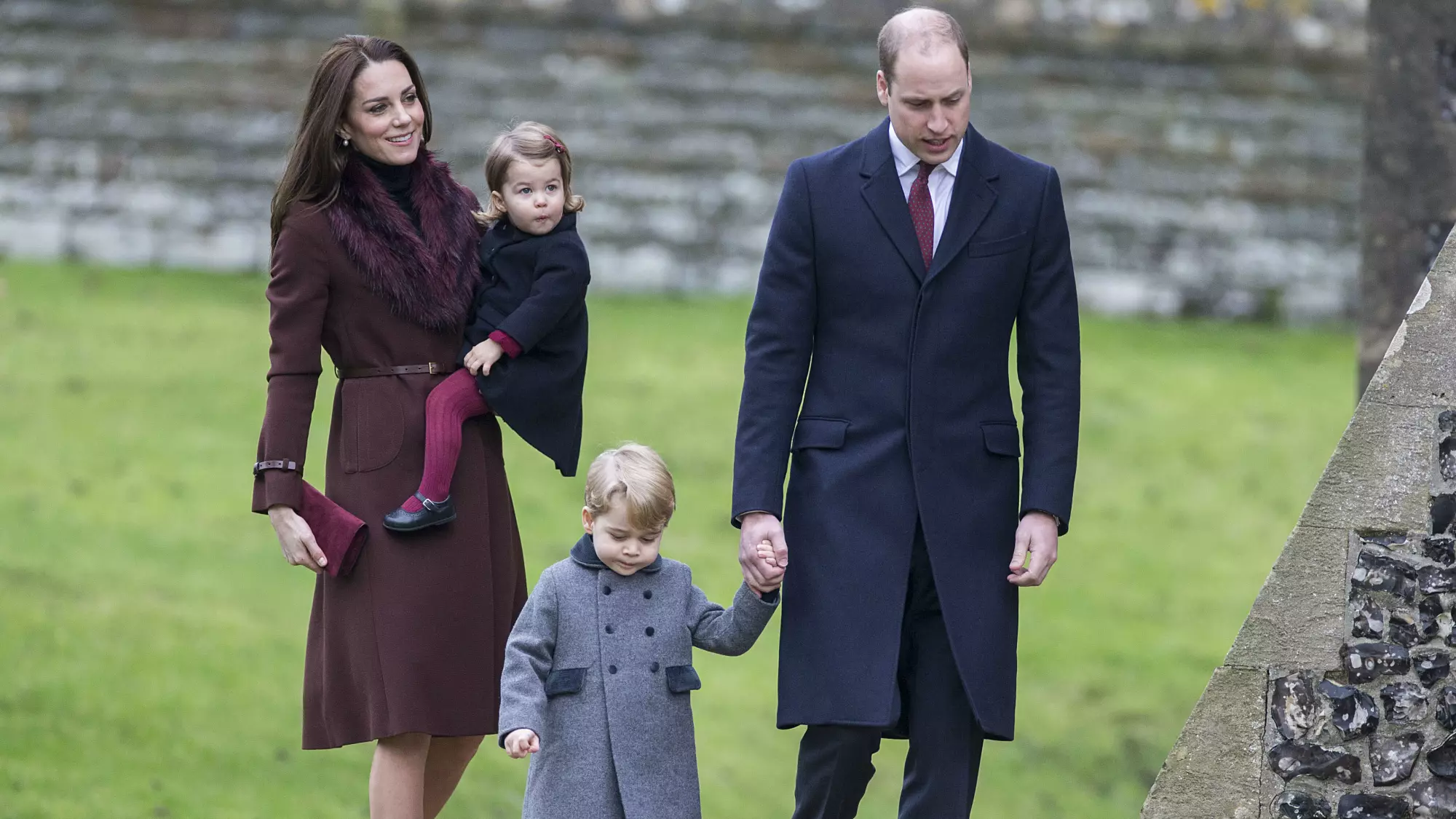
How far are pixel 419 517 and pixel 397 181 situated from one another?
0.82m

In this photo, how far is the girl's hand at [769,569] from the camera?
4.30 meters

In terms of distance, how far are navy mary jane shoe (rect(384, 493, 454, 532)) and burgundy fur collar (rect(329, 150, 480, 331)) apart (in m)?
0.42

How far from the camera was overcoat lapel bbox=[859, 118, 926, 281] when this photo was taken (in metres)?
4.49

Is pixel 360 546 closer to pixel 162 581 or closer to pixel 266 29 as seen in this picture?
pixel 162 581

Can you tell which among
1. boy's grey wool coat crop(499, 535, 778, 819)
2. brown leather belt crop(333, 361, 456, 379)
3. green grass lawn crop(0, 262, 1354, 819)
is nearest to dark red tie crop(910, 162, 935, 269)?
boy's grey wool coat crop(499, 535, 778, 819)

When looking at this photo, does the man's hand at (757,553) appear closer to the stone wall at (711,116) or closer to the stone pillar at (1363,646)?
the stone pillar at (1363,646)

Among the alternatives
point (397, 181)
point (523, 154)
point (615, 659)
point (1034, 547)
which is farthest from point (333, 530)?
point (1034, 547)

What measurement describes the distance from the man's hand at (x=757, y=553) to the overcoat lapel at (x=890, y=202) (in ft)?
2.15

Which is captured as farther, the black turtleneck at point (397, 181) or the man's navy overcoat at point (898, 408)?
the black turtleneck at point (397, 181)

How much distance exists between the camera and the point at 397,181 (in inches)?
188

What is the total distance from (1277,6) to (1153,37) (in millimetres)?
920

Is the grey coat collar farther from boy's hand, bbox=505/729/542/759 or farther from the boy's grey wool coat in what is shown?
boy's hand, bbox=505/729/542/759

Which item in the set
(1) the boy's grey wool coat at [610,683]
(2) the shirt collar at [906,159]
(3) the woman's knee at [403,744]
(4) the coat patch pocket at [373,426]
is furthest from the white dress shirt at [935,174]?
(3) the woman's knee at [403,744]

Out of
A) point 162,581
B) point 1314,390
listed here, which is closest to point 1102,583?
point 1314,390
